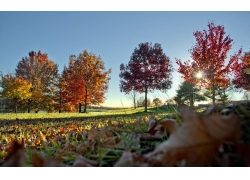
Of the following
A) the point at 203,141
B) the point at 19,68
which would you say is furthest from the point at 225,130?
the point at 19,68

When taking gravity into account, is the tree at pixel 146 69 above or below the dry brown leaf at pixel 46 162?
above

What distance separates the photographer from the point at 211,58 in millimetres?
13969

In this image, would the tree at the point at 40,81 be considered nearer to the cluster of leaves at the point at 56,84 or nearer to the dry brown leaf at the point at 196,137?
the cluster of leaves at the point at 56,84

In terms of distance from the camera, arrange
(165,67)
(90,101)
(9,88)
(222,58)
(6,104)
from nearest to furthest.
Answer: (222,58)
(165,67)
(9,88)
(90,101)
(6,104)

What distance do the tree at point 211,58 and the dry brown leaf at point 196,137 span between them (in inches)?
557

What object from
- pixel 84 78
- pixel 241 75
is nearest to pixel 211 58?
pixel 241 75

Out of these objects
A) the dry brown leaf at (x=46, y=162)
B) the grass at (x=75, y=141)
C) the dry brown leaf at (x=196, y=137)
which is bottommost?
the grass at (x=75, y=141)

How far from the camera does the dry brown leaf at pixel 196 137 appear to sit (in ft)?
1.65

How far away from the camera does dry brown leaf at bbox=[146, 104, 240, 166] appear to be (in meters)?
0.50

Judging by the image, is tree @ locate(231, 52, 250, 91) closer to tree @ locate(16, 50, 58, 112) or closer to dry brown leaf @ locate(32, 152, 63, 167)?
dry brown leaf @ locate(32, 152, 63, 167)

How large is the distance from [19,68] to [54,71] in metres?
5.90

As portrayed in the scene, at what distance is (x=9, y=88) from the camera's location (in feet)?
69.5

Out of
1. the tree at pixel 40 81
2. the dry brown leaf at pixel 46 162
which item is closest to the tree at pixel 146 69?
the tree at pixel 40 81
